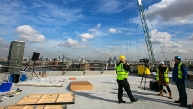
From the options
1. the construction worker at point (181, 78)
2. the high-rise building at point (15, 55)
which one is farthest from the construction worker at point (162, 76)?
the high-rise building at point (15, 55)

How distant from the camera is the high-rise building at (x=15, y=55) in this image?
11.2 m

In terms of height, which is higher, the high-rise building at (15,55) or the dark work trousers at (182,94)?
the high-rise building at (15,55)

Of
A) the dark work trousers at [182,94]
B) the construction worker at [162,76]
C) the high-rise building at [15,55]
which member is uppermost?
the high-rise building at [15,55]

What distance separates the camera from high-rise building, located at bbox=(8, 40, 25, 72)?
36.7ft

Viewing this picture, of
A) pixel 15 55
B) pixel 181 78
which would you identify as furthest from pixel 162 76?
pixel 15 55

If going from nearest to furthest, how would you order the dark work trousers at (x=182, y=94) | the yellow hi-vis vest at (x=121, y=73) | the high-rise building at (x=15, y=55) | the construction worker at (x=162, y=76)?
the dark work trousers at (x=182, y=94) → the yellow hi-vis vest at (x=121, y=73) → the construction worker at (x=162, y=76) → the high-rise building at (x=15, y=55)

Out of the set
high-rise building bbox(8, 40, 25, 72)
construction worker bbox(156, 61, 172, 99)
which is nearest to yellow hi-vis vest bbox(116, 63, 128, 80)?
construction worker bbox(156, 61, 172, 99)

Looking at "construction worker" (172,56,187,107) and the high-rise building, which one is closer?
"construction worker" (172,56,187,107)

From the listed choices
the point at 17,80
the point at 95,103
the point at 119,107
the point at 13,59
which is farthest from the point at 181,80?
the point at 13,59

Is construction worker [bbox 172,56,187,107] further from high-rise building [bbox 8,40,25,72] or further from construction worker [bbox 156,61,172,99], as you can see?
high-rise building [bbox 8,40,25,72]

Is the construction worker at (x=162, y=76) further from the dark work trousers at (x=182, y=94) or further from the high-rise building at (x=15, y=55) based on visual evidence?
the high-rise building at (x=15, y=55)

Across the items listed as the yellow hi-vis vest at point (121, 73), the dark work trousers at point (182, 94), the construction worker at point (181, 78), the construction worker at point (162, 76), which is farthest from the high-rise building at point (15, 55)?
the dark work trousers at point (182, 94)

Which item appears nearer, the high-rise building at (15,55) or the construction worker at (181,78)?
the construction worker at (181,78)

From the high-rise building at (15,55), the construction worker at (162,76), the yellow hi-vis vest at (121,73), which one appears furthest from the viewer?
the high-rise building at (15,55)
